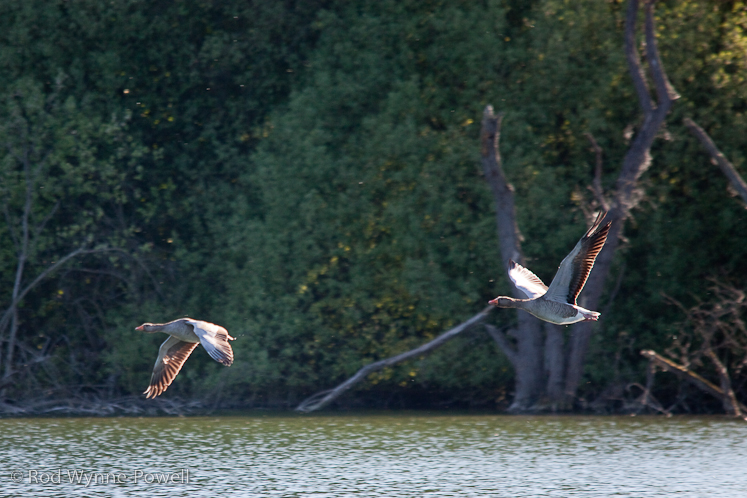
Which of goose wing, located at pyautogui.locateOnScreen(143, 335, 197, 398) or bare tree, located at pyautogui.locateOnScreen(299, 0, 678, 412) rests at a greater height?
bare tree, located at pyautogui.locateOnScreen(299, 0, 678, 412)

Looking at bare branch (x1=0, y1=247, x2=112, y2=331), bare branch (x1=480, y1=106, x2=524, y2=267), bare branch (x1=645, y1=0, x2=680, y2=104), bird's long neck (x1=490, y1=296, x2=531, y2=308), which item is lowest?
bird's long neck (x1=490, y1=296, x2=531, y2=308)

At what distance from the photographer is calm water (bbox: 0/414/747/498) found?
11.6 metres

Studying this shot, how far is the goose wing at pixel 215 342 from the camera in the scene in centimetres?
971

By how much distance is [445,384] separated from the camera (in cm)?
1983

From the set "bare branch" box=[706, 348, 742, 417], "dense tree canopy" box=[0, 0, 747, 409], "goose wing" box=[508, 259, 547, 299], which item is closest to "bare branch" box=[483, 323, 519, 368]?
"dense tree canopy" box=[0, 0, 747, 409]

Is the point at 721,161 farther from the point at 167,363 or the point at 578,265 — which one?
the point at 167,363

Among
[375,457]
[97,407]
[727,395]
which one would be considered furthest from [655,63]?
[97,407]

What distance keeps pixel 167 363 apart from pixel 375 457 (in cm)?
338

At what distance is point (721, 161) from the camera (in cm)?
1777

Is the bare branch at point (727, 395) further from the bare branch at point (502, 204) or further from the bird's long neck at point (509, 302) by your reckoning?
the bird's long neck at point (509, 302)

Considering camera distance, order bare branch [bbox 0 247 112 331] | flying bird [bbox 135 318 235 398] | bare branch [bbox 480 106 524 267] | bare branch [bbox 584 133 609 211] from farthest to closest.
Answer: bare branch [bbox 0 247 112 331] → bare branch [bbox 480 106 524 267] → bare branch [bbox 584 133 609 211] → flying bird [bbox 135 318 235 398]

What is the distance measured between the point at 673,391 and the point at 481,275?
15.1 feet

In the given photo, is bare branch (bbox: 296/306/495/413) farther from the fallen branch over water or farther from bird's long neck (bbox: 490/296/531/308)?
bird's long neck (bbox: 490/296/531/308)

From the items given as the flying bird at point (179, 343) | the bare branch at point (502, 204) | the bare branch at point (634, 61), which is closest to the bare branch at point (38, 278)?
the flying bird at point (179, 343)
